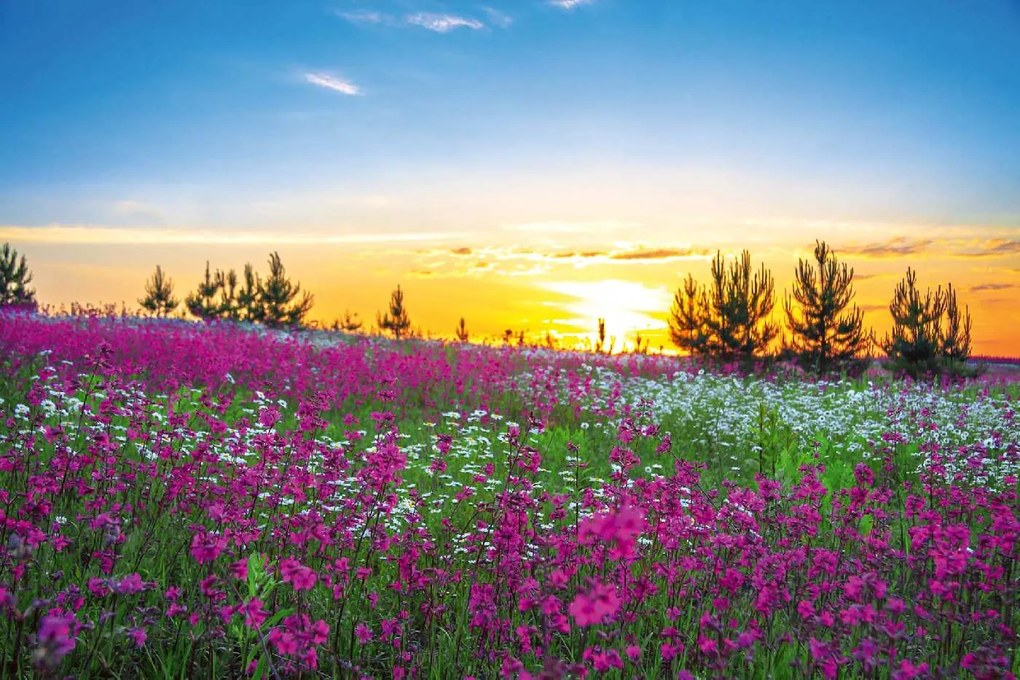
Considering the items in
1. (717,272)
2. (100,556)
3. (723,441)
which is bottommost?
(723,441)

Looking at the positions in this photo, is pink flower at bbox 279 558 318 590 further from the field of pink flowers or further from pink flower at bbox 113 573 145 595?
pink flower at bbox 113 573 145 595

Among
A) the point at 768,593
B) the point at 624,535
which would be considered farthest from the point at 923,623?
the point at 624,535

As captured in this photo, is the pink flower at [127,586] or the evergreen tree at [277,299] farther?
the evergreen tree at [277,299]

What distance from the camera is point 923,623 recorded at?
16.6ft

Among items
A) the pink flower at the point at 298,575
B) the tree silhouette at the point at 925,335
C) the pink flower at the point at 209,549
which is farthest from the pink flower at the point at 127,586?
the tree silhouette at the point at 925,335

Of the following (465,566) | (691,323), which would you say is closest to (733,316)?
(691,323)

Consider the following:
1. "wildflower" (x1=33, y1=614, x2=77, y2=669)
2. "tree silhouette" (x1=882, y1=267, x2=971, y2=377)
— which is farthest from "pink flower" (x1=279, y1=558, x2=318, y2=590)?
"tree silhouette" (x1=882, y1=267, x2=971, y2=377)

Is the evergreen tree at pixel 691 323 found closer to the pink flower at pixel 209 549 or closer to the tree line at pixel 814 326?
the tree line at pixel 814 326

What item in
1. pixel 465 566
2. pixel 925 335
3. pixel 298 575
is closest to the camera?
pixel 298 575

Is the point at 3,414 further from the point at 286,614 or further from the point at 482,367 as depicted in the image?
the point at 482,367

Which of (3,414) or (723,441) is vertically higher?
(3,414)

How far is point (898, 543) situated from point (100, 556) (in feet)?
20.7

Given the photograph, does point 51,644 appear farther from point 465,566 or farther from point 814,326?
point 814,326

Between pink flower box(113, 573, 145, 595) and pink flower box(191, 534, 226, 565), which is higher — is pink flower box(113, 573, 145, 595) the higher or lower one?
the lower one
